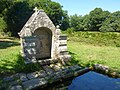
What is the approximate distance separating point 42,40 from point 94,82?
207 inches

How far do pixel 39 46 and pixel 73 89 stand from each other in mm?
5152

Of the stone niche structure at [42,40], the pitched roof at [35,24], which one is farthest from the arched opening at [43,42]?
the pitched roof at [35,24]

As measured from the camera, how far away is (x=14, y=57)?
13.1 meters

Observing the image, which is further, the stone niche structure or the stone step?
the stone step

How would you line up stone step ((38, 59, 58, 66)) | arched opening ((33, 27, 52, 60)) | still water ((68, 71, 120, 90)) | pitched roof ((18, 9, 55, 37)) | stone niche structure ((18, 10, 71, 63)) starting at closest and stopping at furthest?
still water ((68, 71, 120, 90)) → stone niche structure ((18, 10, 71, 63)) → pitched roof ((18, 9, 55, 37)) → stone step ((38, 59, 58, 66)) → arched opening ((33, 27, 52, 60))

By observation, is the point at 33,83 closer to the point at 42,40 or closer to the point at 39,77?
the point at 39,77

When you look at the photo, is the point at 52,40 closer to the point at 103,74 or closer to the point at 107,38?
the point at 103,74

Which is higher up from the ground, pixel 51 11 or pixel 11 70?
pixel 51 11

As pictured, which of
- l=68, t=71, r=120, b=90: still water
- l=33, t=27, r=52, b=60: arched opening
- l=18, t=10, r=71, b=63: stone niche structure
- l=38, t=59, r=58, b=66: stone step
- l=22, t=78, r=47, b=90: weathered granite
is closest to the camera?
l=22, t=78, r=47, b=90: weathered granite

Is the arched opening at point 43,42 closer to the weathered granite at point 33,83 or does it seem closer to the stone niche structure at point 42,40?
the stone niche structure at point 42,40

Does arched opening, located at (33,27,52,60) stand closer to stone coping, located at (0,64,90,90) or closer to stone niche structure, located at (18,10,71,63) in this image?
stone niche structure, located at (18,10,71,63)

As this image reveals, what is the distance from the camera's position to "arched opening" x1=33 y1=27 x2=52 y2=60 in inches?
516

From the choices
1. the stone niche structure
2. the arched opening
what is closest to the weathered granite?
the stone niche structure

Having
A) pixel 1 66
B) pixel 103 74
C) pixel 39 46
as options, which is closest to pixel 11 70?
pixel 1 66
